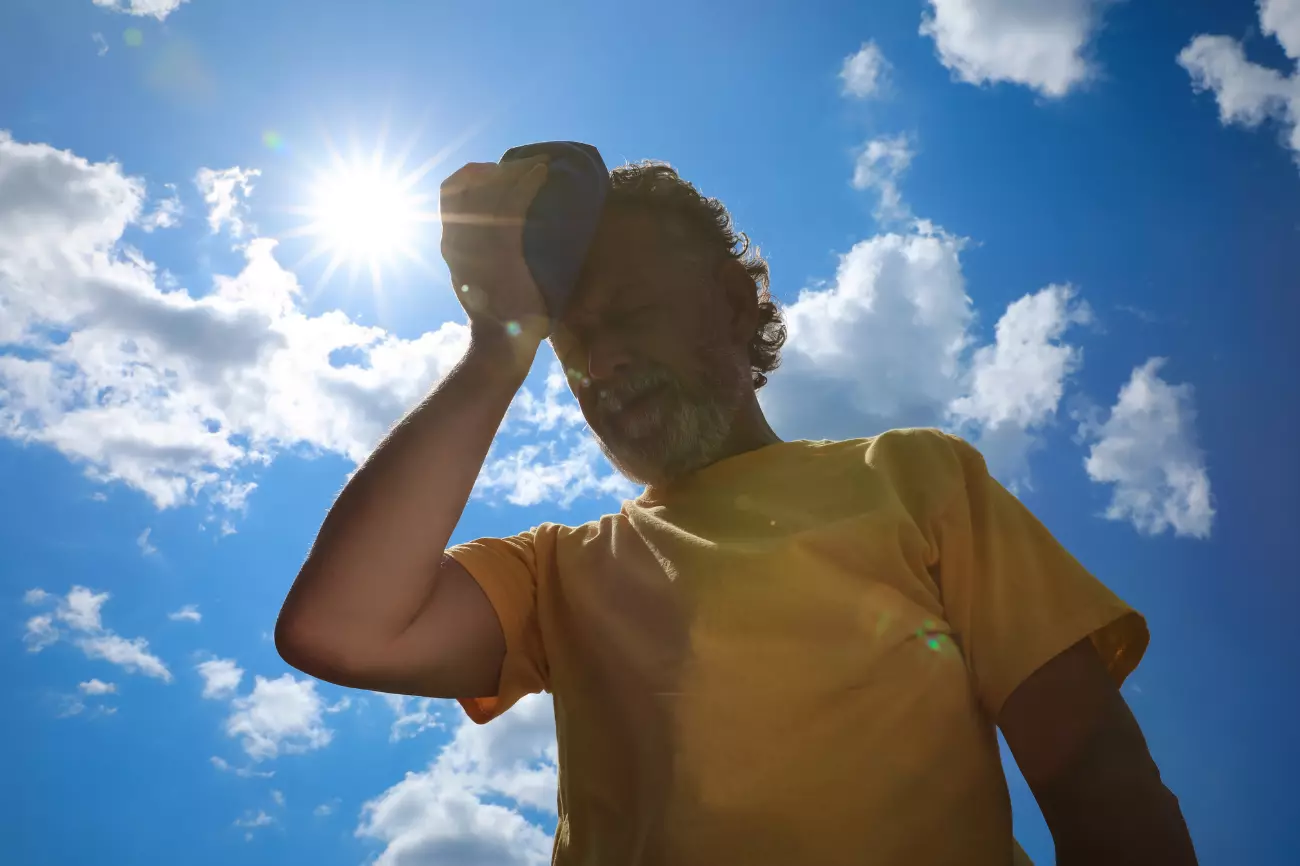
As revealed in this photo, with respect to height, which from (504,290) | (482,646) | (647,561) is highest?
(504,290)

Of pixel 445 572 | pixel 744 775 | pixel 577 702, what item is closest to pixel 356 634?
pixel 445 572

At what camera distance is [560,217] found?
195 cm

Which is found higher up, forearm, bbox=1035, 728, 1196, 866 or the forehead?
the forehead

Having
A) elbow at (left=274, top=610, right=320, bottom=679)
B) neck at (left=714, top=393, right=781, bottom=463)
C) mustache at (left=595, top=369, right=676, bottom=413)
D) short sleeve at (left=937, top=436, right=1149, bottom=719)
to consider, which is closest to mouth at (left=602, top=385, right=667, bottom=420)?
mustache at (left=595, top=369, right=676, bottom=413)

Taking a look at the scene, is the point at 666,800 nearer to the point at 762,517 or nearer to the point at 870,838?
the point at 870,838

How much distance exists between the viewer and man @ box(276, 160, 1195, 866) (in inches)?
57.4

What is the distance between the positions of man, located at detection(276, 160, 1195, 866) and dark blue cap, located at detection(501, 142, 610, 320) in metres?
0.06

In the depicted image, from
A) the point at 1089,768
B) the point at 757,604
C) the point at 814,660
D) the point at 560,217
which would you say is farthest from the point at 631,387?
the point at 1089,768

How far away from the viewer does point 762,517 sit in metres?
1.85

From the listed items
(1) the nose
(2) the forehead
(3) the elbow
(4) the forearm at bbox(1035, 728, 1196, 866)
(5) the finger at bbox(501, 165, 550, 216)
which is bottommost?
(4) the forearm at bbox(1035, 728, 1196, 866)

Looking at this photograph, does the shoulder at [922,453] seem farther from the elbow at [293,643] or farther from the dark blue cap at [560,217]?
the elbow at [293,643]

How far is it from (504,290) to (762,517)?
0.89 metres

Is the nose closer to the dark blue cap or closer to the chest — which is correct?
the dark blue cap

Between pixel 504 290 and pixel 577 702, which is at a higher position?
pixel 504 290
